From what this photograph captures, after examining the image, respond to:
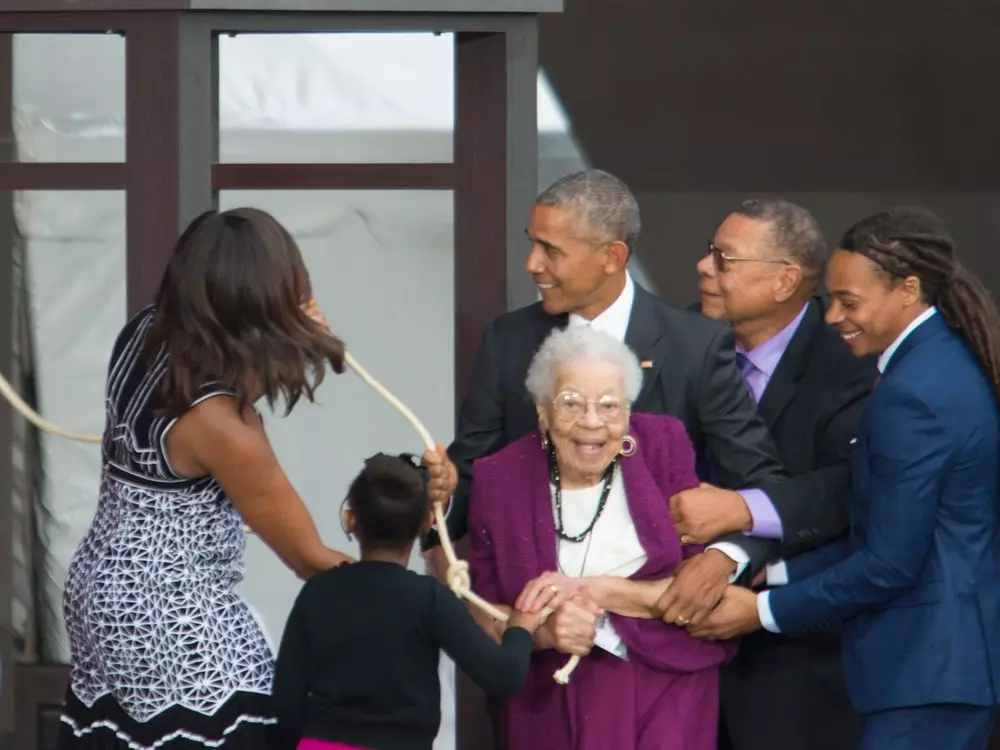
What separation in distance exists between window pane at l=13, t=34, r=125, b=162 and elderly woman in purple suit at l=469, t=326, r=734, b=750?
1.49 metres

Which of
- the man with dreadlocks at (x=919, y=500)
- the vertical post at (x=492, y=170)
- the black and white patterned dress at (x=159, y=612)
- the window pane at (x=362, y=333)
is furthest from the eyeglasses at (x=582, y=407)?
the window pane at (x=362, y=333)

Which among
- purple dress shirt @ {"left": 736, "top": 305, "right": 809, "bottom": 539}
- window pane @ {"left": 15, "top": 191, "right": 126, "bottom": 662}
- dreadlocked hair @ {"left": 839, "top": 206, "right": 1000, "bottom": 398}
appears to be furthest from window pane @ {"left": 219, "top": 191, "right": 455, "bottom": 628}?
dreadlocked hair @ {"left": 839, "top": 206, "right": 1000, "bottom": 398}

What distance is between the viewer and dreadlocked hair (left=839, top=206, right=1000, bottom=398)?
11.6 feet

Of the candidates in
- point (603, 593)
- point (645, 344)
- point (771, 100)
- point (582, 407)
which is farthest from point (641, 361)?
point (771, 100)

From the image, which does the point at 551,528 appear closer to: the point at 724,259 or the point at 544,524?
the point at 544,524

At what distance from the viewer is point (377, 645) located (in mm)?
3129

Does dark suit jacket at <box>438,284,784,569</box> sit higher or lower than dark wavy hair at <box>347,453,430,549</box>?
higher

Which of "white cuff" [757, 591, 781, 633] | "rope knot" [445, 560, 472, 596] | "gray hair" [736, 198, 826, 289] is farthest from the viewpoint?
"gray hair" [736, 198, 826, 289]

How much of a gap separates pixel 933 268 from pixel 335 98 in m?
1.78

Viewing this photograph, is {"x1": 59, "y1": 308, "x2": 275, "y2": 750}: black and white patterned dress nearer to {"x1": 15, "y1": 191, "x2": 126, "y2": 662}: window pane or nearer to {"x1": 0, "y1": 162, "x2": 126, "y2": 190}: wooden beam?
{"x1": 0, "y1": 162, "x2": 126, "y2": 190}: wooden beam

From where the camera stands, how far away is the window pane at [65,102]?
4457 mm

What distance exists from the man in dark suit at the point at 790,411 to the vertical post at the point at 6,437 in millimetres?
1866

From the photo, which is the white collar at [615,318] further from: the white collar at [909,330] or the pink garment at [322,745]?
the pink garment at [322,745]

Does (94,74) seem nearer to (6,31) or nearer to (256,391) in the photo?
(6,31)
